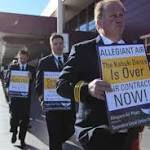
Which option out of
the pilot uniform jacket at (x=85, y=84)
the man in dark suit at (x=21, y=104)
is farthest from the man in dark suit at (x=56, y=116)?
the man in dark suit at (x=21, y=104)

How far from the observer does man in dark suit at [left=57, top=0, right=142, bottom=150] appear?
354cm

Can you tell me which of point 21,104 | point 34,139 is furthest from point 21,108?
point 34,139

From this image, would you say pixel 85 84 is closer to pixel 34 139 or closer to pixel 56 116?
pixel 56 116

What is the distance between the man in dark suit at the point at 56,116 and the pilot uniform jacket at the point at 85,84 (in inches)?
112

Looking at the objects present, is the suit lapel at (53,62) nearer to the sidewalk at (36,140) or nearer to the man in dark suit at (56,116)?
the man in dark suit at (56,116)

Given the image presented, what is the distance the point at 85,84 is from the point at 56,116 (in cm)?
335

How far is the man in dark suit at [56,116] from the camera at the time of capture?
261 inches

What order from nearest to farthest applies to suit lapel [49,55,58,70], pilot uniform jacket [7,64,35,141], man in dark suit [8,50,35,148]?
suit lapel [49,55,58,70], man in dark suit [8,50,35,148], pilot uniform jacket [7,64,35,141]

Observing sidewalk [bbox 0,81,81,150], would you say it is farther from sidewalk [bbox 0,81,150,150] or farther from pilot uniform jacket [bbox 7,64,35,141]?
pilot uniform jacket [bbox 7,64,35,141]

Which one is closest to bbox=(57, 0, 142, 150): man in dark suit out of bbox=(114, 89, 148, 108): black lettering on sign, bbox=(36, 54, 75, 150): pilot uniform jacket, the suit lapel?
bbox=(114, 89, 148, 108): black lettering on sign

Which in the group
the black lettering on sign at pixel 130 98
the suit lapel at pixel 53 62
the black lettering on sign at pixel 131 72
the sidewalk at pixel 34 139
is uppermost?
the suit lapel at pixel 53 62

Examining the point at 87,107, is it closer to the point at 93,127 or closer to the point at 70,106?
the point at 93,127

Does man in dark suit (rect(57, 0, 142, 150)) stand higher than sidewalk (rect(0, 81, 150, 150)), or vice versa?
man in dark suit (rect(57, 0, 142, 150))

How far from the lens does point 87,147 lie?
11.9ft
